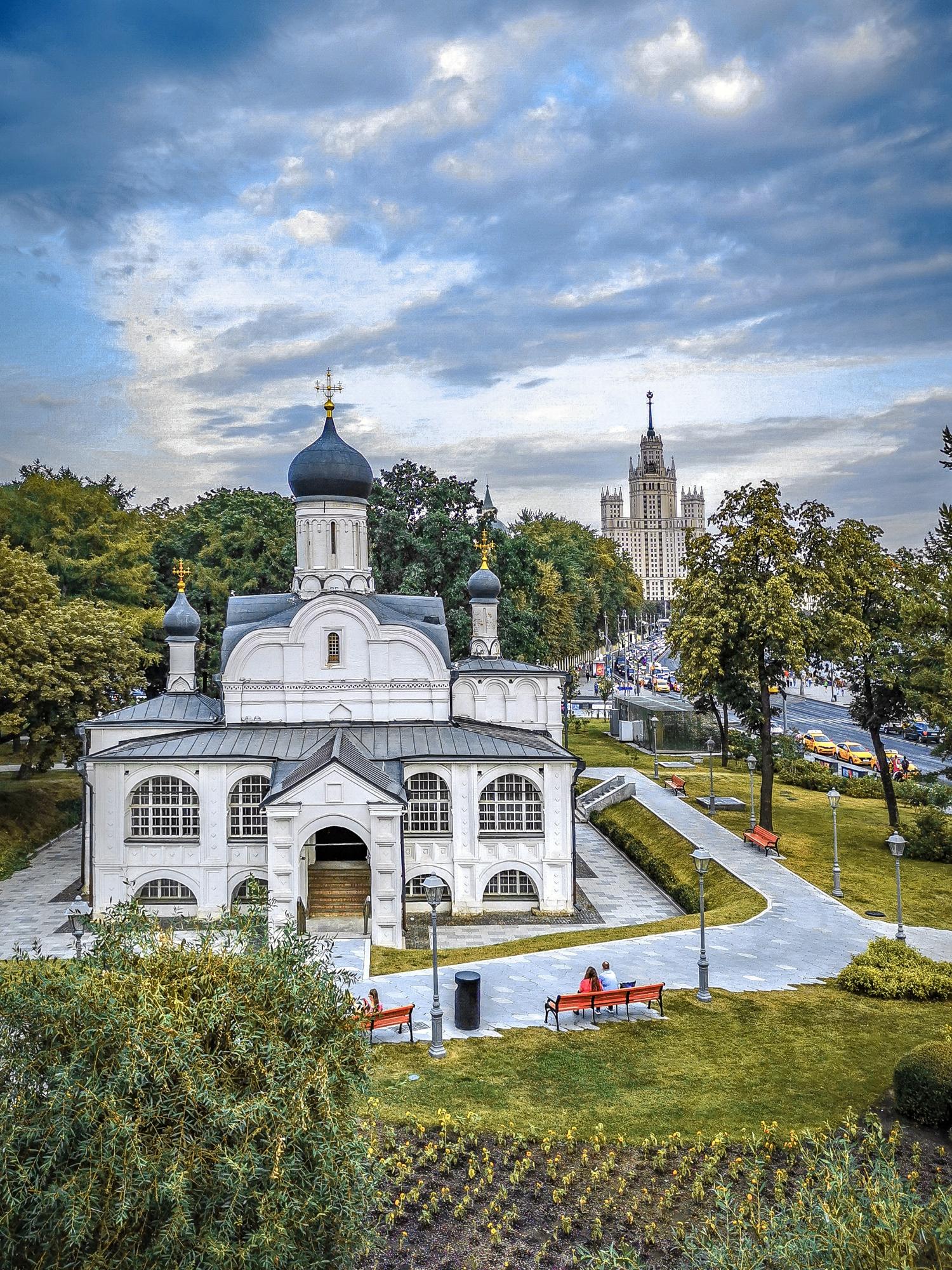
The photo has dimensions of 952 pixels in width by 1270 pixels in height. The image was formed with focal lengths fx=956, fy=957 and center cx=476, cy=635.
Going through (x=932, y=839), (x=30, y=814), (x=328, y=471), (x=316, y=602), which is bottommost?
(x=932, y=839)

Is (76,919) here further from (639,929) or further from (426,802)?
(639,929)

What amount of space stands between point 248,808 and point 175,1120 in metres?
19.9

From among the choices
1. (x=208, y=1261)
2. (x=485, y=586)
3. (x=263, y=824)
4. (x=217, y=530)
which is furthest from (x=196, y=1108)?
(x=217, y=530)

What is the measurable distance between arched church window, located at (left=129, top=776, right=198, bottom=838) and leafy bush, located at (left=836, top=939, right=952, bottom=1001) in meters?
17.3

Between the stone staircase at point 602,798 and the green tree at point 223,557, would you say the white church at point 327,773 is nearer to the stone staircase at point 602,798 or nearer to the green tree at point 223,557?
the stone staircase at point 602,798

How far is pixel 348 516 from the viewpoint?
32.3 meters

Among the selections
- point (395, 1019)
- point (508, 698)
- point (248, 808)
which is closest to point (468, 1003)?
point (395, 1019)

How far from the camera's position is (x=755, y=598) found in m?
30.3

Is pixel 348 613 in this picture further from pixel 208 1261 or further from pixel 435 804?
pixel 208 1261

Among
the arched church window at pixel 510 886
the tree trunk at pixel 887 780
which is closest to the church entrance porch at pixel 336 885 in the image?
the arched church window at pixel 510 886

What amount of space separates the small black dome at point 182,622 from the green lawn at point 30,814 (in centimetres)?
918

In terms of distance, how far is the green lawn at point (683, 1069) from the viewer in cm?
1408

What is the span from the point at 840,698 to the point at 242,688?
3049 inches

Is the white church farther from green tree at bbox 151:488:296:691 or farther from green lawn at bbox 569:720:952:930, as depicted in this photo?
green tree at bbox 151:488:296:691
